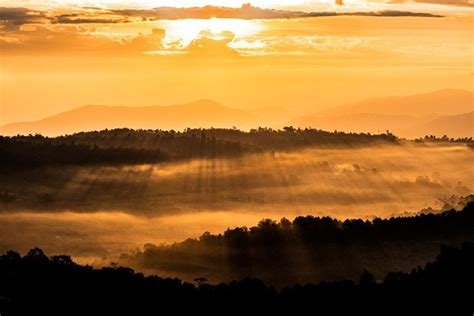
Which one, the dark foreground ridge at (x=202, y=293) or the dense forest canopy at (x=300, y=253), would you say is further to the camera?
the dense forest canopy at (x=300, y=253)

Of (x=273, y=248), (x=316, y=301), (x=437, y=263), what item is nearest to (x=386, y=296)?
(x=316, y=301)

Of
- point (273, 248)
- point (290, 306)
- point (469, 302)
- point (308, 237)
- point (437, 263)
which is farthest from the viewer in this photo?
point (308, 237)

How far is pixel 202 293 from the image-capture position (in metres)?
111

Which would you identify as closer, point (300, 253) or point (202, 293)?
point (202, 293)

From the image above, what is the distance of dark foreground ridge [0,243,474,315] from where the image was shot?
96875mm

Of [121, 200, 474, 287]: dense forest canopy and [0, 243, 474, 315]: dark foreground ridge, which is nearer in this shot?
[0, 243, 474, 315]: dark foreground ridge

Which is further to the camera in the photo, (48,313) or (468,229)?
(468,229)

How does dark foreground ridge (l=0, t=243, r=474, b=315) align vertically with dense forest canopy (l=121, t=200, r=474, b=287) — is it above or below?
above

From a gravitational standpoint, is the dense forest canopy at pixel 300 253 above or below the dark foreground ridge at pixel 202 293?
below

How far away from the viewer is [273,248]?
603 ft

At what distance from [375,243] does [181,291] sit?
89.8m

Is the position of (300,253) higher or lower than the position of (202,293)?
lower

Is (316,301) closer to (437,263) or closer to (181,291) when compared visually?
(181,291)

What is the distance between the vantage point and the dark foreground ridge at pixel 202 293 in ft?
318
